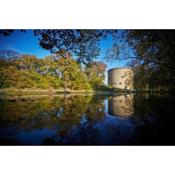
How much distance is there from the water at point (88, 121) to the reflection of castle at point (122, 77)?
0.71 feet

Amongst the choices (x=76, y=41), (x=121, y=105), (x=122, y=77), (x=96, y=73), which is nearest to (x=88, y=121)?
(x=121, y=105)

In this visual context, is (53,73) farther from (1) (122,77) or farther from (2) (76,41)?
(1) (122,77)

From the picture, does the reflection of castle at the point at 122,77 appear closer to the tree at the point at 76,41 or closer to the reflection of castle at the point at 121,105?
the reflection of castle at the point at 121,105

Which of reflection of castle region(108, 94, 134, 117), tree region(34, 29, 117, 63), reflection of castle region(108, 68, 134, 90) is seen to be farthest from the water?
tree region(34, 29, 117, 63)

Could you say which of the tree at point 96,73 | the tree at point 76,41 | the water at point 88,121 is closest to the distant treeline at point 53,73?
the tree at point 96,73

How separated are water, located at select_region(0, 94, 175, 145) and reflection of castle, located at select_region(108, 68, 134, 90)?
217mm

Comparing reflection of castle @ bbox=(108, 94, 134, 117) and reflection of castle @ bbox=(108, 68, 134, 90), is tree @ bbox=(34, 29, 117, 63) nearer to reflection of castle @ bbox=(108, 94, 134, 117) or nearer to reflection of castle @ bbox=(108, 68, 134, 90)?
reflection of castle @ bbox=(108, 68, 134, 90)

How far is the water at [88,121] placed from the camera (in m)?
3.12

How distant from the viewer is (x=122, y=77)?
3.42 m
